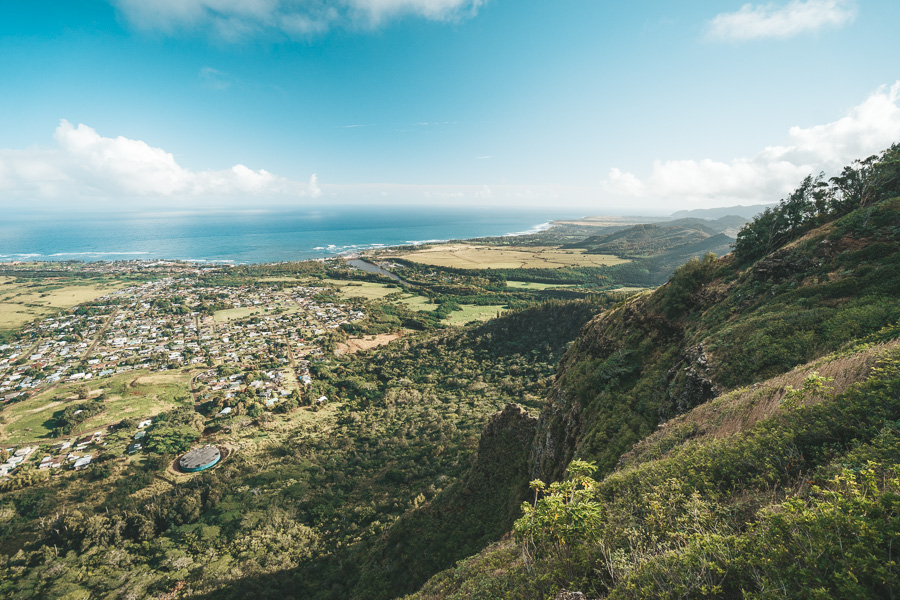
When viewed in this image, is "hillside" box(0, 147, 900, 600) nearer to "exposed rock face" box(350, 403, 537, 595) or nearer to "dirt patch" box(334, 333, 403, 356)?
"exposed rock face" box(350, 403, 537, 595)

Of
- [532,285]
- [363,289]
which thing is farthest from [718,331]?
[363,289]

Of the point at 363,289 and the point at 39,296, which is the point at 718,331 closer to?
the point at 363,289

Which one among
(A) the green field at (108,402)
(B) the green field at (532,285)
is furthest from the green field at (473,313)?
(A) the green field at (108,402)

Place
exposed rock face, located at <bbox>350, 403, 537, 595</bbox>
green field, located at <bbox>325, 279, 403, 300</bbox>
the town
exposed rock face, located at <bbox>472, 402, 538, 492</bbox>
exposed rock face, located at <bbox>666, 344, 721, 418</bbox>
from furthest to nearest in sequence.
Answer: green field, located at <bbox>325, 279, 403, 300</bbox> → the town → exposed rock face, located at <bbox>472, 402, 538, 492</bbox> → exposed rock face, located at <bbox>350, 403, 537, 595</bbox> → exposed rock face, located at <bbox>666, 344, 721, 418</bbox>

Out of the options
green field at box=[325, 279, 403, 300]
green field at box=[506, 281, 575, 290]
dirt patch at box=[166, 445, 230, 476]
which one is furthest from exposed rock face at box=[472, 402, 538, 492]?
green field at box=[506, 281, 575, 290]

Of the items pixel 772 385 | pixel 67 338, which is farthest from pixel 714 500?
pixel 67 338

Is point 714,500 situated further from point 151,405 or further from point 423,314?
point 423,314

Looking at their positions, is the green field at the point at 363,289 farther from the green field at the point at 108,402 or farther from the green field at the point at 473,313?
the green field at the point at 108,402
